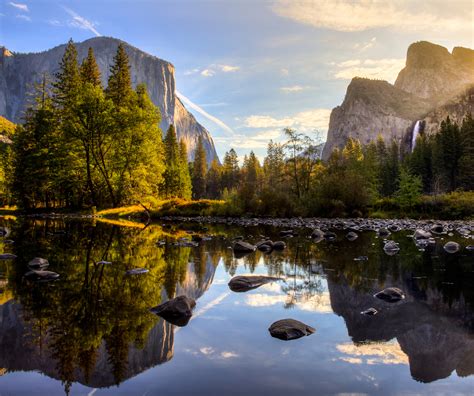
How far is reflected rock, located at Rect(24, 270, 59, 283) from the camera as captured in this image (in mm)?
6563

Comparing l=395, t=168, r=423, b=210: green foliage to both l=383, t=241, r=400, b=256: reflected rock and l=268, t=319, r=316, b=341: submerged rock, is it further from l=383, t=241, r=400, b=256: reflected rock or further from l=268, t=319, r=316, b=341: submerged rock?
l=268, t=319, r=316, b=341: submerged rock

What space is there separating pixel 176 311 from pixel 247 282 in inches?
89.6

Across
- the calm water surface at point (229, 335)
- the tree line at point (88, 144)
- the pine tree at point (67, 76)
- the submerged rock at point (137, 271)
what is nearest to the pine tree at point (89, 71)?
the tree line at point (88, 144)

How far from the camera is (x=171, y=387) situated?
3033mm

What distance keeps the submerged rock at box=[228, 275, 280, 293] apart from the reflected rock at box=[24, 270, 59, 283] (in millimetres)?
3304

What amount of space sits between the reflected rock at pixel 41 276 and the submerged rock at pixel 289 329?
437 cm

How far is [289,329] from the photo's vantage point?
14.2ft

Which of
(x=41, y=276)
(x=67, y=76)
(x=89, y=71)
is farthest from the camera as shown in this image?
(x=89, y=71)


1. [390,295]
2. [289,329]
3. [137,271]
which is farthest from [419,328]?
[137,271]

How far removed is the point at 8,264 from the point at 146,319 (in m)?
5.26

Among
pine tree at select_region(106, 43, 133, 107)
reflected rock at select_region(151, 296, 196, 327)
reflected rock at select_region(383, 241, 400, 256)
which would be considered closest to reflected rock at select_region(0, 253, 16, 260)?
reflected rock at select_region(151, 296, 196, 327)

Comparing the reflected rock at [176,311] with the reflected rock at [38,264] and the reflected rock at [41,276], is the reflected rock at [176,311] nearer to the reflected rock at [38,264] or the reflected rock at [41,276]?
the reflected rock at [41,276]

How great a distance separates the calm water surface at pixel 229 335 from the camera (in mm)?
3154

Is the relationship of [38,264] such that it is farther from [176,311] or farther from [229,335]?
[229,335]
